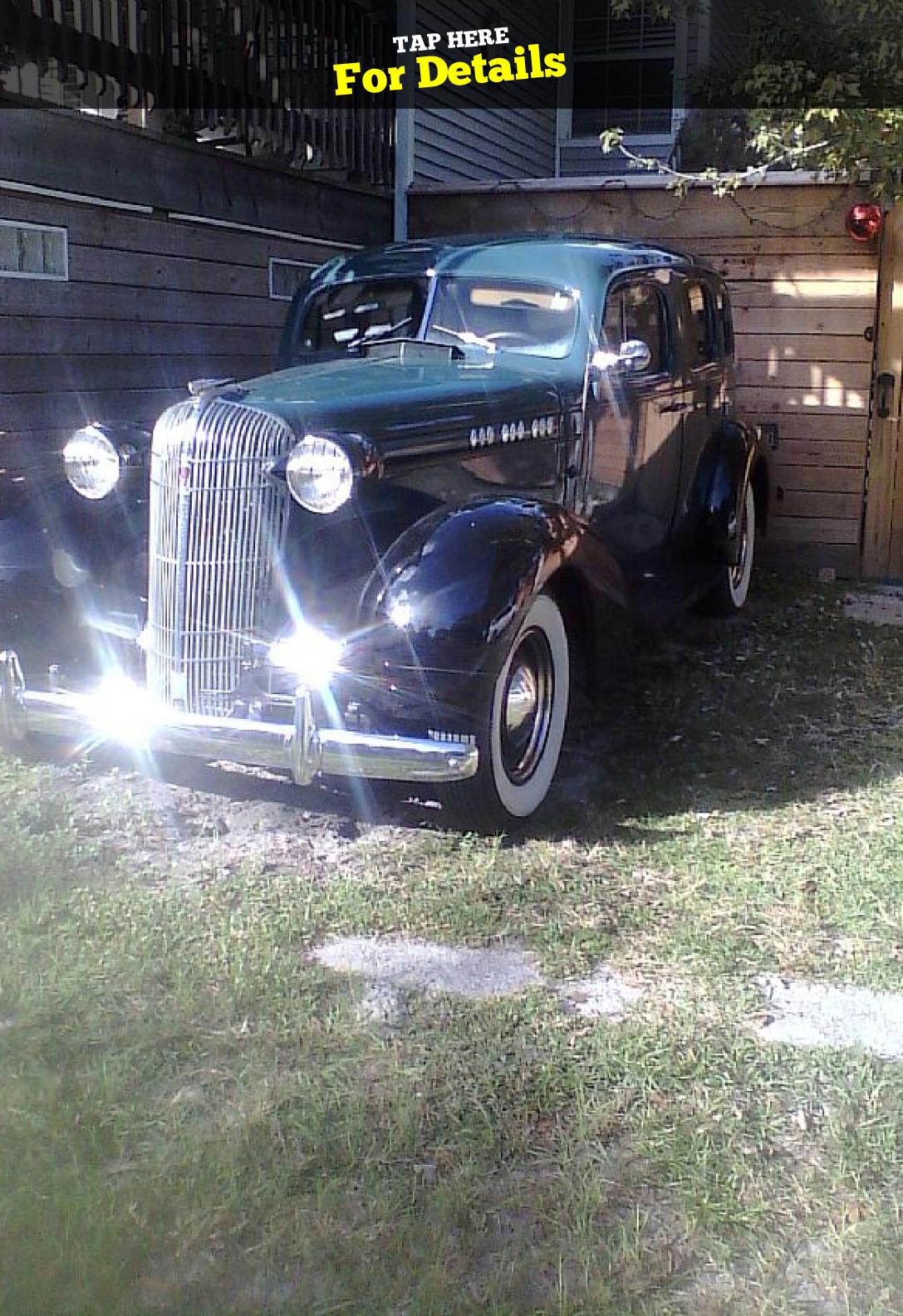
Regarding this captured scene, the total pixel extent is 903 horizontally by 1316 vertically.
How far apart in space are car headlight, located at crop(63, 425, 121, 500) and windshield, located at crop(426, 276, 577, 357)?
150cm

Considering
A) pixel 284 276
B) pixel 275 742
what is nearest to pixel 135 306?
pixel 284 276

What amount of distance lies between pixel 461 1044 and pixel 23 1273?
1.04 meters

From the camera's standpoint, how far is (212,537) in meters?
3.85

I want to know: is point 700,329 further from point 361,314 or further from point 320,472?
point 320,472

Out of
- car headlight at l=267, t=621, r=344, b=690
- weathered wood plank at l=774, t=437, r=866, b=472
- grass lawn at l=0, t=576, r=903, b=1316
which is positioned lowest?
grass lawn at l=0, t=576, r=903, b=1316

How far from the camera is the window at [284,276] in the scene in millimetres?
7893

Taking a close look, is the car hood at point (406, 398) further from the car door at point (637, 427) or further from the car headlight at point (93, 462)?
the car headlight at point (93, 462)

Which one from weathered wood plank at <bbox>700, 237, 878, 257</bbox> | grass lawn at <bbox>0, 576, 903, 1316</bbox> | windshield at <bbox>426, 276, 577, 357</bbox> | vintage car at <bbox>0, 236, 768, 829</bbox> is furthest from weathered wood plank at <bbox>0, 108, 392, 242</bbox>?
grass lawn at <bbox>0, 576, 903, 1316</bbox>

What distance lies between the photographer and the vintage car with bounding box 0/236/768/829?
146 inches

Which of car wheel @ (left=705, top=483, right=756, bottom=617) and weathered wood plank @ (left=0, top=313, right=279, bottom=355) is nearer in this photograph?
weathered wood plank @ (left=0, top=313, right=279, bottom=355)

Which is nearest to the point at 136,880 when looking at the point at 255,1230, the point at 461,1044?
the point at 461,1044

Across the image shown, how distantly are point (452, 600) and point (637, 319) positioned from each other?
2.37 m

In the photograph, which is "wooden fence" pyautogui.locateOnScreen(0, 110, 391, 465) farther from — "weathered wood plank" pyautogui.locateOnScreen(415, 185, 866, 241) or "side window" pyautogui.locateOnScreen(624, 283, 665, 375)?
"side window" pyautogui.locateOnScreen(624, 283, 665, 375)

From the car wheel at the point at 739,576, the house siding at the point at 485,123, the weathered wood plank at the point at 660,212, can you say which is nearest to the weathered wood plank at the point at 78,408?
the weathered wood plank at the point at 660,212
